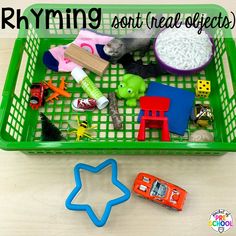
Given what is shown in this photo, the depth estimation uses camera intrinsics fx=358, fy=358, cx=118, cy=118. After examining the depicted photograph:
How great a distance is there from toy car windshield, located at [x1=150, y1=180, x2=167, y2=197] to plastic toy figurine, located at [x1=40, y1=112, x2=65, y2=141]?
23cm

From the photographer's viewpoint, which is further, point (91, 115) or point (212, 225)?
point (91, 115)

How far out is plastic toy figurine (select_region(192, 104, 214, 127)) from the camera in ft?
2.57

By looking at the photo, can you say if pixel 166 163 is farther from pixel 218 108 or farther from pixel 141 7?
pixel 141 7

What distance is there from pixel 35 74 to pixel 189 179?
1.48 feet

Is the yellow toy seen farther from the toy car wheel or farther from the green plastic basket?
the toy car wheel

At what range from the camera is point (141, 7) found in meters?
0.85

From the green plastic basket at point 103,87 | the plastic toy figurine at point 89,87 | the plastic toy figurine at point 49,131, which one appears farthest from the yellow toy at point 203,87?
the plastic toy figurine at point 49,131

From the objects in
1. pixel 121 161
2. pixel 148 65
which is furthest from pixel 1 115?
pixel 148 65

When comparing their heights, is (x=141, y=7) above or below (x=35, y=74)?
above

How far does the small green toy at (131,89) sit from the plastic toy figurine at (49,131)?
168 mm

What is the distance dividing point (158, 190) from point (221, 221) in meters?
0.13

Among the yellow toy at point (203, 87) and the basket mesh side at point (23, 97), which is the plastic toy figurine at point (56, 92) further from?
the yellow toy at point (203, 87)

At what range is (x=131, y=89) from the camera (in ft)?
2.66

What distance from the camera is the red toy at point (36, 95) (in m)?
0.82
